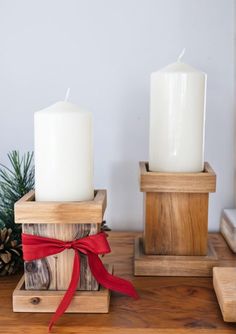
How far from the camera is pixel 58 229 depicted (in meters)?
0.53

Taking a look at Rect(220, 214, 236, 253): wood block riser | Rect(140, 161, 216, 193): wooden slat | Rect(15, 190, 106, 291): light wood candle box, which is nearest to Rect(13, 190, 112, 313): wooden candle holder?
Rect(15, 190, 106, 291): light wood candle box

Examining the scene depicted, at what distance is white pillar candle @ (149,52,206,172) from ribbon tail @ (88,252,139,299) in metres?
0.19

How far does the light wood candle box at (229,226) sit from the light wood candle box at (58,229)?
30 cm

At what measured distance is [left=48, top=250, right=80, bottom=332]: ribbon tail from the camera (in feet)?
1.59

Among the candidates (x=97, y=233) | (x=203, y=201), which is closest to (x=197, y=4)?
(x=203, y=201)

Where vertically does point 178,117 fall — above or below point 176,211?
above

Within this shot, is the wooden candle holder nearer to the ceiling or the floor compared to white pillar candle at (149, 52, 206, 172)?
nearer to the floor

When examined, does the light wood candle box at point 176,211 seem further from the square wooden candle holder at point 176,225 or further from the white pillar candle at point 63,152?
the white pillar candle at point 63,152

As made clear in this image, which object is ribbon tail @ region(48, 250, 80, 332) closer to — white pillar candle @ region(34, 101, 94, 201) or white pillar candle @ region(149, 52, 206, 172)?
white pillar candle @ region(34, 101, 94, 201)

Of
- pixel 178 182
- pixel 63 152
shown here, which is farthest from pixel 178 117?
pixel 63 152

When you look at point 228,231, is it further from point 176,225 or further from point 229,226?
point 176,225

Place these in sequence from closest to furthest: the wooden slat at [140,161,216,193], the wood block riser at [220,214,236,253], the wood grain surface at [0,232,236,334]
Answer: the wood grain surface at [0,232,236,334] → the wooden slat at [140,161,216,193] → the wood block riser at [220,214,236,253]

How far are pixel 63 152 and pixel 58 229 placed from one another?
0.32 ft

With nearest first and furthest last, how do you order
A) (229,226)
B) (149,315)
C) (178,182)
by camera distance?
(149,315)
(178,182)
(229,226)
